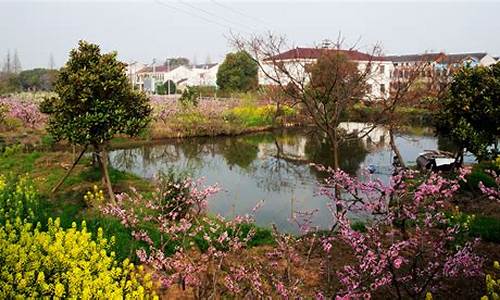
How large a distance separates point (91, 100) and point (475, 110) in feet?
32.5

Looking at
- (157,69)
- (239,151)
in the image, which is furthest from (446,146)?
(157,69)

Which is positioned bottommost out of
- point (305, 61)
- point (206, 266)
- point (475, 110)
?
point (206, 266)

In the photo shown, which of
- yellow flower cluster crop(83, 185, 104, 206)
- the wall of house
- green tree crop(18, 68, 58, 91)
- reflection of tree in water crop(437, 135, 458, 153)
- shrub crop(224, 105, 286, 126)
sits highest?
green tree crop(18, 68, 58, 91)

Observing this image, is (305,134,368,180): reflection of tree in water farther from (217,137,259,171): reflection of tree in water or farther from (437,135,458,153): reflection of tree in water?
(437,135,458,153): reflection of tree in water

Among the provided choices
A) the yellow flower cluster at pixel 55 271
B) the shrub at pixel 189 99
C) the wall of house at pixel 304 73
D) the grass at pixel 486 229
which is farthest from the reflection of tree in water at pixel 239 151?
the yellow flower cluster at pixel 55 271

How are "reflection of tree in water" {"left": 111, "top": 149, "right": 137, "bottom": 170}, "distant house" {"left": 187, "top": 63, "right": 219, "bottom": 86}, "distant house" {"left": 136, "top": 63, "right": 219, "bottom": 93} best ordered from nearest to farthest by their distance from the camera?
"reflection of tree in water" {"left": 111, "top": 149, "right": 137, "bottom": 170}, "distant house" {"left": 187, "top": 63, "right": 219, "bottom": 86}, "distant house" {"left": 136, "top": 63, "right": 219, "bottom": 93}

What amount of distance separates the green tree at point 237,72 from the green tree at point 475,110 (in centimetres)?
3209

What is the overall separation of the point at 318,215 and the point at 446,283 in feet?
16.4

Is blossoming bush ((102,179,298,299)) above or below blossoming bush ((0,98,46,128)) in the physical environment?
below

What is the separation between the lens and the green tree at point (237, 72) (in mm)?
44188

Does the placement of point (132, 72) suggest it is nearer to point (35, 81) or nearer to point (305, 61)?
point (35, 81)

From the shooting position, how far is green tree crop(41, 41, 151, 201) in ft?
31.3

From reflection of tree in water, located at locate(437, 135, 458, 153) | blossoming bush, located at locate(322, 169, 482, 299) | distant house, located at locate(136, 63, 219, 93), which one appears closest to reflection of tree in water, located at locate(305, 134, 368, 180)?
reflection of tree in water, located at locate(437, 135, 458, 153)

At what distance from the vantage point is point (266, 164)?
18641mm
